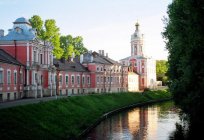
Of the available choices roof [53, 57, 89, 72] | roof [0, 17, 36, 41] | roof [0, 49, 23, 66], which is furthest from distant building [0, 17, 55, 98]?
roof [53, 57, 89, 72]

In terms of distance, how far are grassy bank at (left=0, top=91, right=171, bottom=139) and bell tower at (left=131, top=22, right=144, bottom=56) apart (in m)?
52.6

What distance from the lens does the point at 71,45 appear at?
8406 centimetres

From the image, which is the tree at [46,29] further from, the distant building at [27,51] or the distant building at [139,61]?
the distant building at [139,61]

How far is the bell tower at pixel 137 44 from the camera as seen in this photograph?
4087 inches

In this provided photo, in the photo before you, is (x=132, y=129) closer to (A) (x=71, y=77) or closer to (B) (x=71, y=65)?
(A) (x=71, y=77)

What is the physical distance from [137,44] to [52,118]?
245 ft

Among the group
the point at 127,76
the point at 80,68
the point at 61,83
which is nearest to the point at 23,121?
the point at 61,83

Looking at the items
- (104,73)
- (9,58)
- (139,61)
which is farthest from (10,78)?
(139,61)

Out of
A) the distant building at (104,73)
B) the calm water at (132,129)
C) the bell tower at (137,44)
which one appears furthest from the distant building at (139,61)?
the calm water at (132,129)

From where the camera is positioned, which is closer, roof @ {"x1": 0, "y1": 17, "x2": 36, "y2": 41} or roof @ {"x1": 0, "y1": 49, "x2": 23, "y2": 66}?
roof @ {"x1": 0, "y1": 49, "x2": 23, "y2": 66}

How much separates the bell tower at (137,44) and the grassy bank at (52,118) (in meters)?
52.6

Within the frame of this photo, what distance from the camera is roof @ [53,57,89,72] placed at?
219 feet

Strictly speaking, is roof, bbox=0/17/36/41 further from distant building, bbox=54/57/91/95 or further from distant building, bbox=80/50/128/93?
distant building, bbox=80/50/128/93

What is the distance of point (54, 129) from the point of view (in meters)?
28.5
